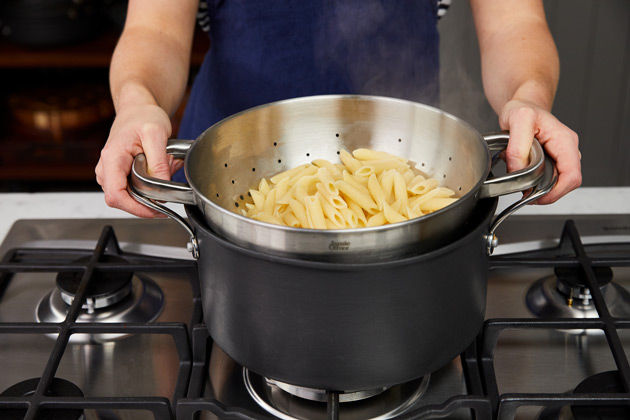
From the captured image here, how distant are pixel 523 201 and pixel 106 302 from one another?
0.47 m

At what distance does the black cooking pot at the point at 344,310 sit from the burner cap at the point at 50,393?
6.3 inches

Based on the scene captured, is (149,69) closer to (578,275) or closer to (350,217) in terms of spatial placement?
(350,217)

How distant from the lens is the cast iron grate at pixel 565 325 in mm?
601

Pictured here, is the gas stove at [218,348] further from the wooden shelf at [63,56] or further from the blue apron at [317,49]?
the wooden shelf at [63,56]

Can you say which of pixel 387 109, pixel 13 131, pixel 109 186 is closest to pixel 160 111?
pixel 109 186

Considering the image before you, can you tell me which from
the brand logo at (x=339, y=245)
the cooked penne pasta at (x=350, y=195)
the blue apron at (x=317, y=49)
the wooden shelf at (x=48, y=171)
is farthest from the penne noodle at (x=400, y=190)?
the wooden shelf at (x=48, y=171)

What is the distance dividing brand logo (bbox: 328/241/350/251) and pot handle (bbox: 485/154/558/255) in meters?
0.15

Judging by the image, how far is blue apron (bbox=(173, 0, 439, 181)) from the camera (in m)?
1.11

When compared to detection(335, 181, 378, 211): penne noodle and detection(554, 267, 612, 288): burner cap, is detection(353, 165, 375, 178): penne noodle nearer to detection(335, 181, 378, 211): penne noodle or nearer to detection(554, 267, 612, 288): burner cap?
detection(335, 181, 378, 211): penne noodle

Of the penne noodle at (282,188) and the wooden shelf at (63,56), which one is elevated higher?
the penne noodle at (282,188)

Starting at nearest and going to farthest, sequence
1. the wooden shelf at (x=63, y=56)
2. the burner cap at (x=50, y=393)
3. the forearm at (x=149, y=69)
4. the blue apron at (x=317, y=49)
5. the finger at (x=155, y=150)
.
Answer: the burner cap at (x=50, y=393)
the finger at (x=155, y=150)
the forearm at (x=149, y=69)
the blue apron at (x=317, y=49)
the wooden shelf at (x=63, y=56)

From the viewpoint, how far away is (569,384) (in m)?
0.68

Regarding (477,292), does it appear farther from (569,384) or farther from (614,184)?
(614,184)

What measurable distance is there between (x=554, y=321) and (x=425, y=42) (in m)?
0.63
